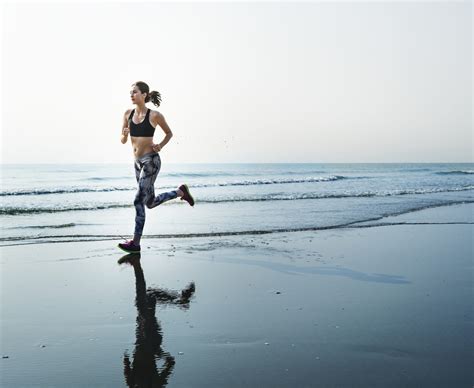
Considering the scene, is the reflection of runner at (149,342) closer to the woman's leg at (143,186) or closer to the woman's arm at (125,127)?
the woman's leg at (143,186)

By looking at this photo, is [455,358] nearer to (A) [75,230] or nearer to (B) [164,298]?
(B) [164,298]

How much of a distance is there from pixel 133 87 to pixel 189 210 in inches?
251

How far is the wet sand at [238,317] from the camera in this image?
265cm

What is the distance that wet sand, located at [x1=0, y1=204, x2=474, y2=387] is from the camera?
8.68 feet

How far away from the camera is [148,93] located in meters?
6.20

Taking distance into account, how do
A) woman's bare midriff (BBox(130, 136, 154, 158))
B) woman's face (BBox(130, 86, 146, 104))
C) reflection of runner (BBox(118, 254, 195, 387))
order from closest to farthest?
reflection of runner (BBox(118, 254, 195, 387)), woman's face (BBox(130, 86, 146, 104)), woman's bare midriff (BBox(130, 136, 154, 158))

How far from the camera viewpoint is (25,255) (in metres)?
6.17

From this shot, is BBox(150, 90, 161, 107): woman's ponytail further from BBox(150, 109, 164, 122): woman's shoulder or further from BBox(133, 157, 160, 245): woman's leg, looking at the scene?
BBox(133, 157, 160, 245): woman's leg

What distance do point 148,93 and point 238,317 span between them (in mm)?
3643

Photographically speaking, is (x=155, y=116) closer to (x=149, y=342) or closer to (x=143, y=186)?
(x=143, y=186)

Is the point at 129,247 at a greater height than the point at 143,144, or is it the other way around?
the point at 143,144

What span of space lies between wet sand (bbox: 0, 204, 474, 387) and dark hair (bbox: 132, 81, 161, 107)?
2.04 meters

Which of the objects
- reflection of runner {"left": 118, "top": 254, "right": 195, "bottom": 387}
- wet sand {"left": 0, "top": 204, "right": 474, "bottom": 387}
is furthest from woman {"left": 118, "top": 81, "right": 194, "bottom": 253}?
reflection of runner {"left": 118, "top": 254, "right": 195, "bottom": 387}

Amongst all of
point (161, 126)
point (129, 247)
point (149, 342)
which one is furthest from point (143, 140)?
point (149, 342)
